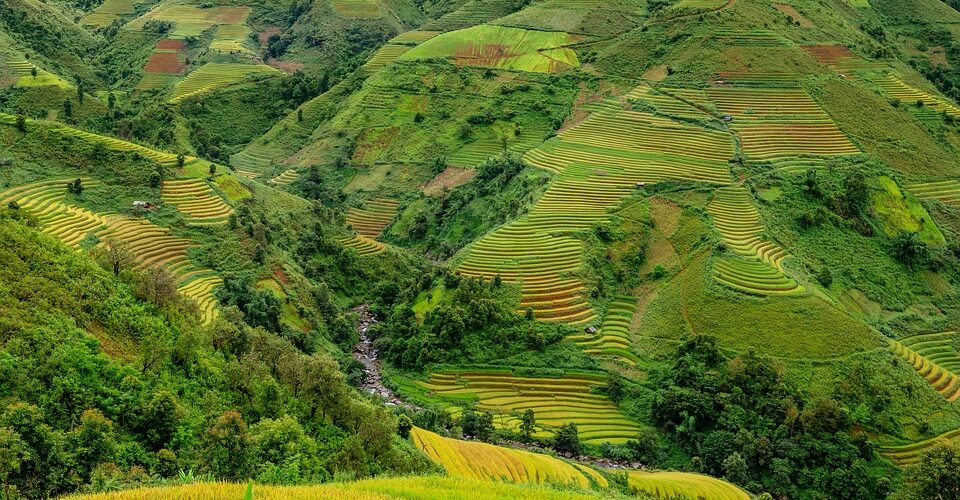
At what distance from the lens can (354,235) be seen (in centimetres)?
6156

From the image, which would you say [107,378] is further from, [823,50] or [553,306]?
[823,50]

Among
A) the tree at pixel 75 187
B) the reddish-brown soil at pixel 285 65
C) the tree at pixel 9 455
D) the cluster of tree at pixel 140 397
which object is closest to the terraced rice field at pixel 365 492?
the cluster of tree at pixel 140 397

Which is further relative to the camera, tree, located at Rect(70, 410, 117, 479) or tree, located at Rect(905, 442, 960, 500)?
tree, located at Rect(905, 442, 960, 500)

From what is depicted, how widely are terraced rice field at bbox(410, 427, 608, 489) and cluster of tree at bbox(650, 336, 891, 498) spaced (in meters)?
7.87

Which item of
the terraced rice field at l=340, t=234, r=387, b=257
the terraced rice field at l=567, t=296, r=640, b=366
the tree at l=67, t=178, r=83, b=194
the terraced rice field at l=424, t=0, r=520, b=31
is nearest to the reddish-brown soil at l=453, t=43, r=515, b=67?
the terraced rice field at l=424, t=0, r=520, b=31

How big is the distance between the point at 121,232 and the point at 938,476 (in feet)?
162

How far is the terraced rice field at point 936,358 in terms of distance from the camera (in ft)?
134

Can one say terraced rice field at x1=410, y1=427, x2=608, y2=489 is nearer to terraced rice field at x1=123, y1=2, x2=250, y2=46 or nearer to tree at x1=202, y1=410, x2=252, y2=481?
tree at x1=202, y1=410, x2=252, y2=481

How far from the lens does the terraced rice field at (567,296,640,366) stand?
146 feet

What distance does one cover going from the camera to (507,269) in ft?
168

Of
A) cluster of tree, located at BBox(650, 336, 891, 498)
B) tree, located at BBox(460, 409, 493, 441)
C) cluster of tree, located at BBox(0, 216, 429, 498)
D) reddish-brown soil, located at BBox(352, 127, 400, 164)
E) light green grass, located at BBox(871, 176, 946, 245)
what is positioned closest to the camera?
cluster of tree, located at BBox(0, 216, 429, 498)

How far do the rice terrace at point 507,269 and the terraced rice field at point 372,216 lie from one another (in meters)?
0.33

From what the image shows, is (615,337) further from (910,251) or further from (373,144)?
(373,144)

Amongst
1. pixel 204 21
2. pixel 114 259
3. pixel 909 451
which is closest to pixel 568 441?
pixel 909 451
